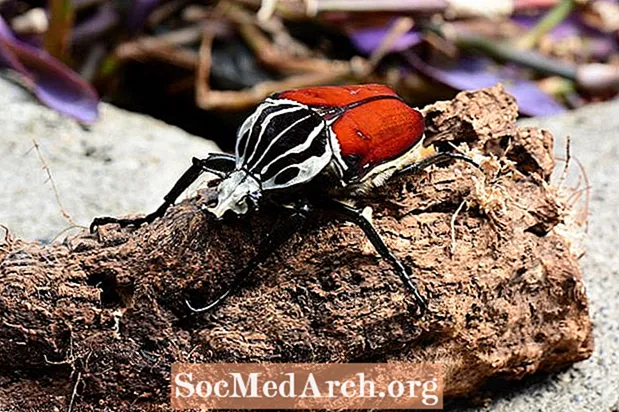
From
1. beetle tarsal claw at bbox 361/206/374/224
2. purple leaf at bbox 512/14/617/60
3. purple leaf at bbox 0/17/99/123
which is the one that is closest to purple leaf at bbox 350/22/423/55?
purple leaf at bbox 512/14/617/60

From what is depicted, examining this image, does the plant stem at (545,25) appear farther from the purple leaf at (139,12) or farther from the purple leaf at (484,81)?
the purple leaf at (139,12)

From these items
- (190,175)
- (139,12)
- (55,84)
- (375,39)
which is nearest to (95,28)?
(139,12)

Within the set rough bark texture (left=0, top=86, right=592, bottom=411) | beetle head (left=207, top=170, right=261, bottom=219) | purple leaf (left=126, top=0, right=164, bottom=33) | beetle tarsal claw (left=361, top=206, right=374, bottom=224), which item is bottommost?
purple leaf (left=126, top=0, right=164, bottom=33)

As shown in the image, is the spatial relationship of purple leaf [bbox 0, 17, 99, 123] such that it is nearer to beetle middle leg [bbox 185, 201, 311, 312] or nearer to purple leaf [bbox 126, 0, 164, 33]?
purple leaf [bbox 126, 0, 164, 33]

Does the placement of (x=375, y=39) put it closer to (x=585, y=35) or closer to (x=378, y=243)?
(x=585, y=35)

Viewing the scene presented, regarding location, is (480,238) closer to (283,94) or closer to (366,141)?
(366,141)

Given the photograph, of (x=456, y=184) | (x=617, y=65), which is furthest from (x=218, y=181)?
(x=617, y=65)

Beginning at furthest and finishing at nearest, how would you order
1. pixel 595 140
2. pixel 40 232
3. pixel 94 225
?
pixel 595 140, pixel 40 232, pixel 94 225
